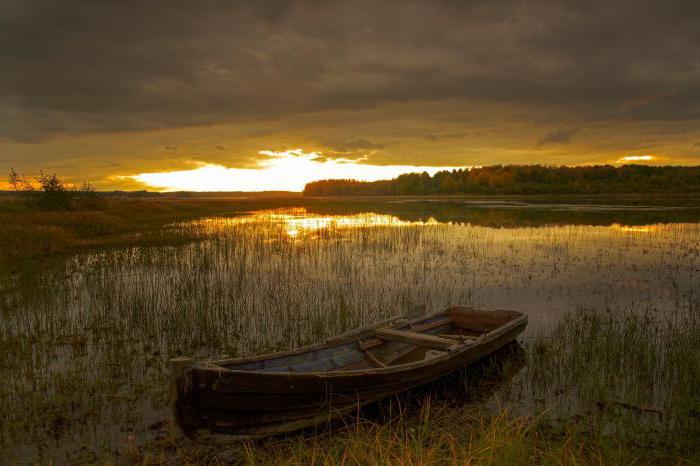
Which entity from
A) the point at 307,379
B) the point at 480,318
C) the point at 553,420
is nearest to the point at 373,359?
the point at 307,379

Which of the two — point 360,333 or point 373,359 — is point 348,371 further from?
point 360,333

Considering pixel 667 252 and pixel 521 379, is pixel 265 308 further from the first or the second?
pixel 667 252

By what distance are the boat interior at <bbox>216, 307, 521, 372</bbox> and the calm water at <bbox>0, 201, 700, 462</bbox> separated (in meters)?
1.19

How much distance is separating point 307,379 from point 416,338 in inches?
116

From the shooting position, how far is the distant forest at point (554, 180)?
359 ft

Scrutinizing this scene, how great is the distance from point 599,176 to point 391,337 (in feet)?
462

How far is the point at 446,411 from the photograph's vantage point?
6941 millimetres

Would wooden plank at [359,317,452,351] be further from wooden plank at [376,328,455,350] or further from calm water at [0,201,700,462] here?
calm water at [0,201,700,462]

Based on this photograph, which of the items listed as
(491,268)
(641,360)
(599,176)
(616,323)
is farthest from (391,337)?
(599,176)

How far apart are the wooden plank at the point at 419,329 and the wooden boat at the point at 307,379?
22mm

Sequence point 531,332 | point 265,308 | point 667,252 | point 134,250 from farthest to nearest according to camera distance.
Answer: point 134,250, point 667,252, point 265,308, point 531,332

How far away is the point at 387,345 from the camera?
8477 millimetres

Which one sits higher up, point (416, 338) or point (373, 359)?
point (416, 338)

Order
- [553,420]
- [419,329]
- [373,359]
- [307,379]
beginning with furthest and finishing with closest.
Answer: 1. [419,329]
2. [373,359]
3. [553,420]
4. [307,379]
